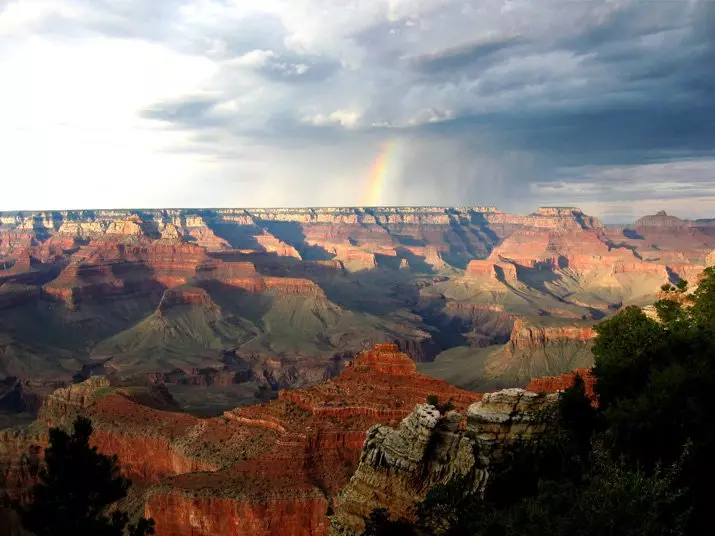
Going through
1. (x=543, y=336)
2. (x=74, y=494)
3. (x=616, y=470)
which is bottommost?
(x=74, y=494)

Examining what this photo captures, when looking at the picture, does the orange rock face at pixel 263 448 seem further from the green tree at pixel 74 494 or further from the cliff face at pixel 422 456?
the cliff face at pixel 422 456

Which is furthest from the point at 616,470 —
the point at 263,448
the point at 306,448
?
the point at 263,448

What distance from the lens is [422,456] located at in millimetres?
25281

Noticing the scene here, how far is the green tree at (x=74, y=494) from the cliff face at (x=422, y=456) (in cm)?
1643

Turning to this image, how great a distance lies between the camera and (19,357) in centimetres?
17575

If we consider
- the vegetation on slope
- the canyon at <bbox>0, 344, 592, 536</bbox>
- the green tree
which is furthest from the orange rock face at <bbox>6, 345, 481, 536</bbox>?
the vegetation on slope

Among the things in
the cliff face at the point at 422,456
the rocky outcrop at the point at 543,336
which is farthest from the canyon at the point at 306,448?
the rocky outcrop at the point at 543,336

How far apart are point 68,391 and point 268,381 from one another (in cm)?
8983

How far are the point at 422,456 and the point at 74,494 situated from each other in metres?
22.9

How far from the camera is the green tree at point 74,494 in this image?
111 ft

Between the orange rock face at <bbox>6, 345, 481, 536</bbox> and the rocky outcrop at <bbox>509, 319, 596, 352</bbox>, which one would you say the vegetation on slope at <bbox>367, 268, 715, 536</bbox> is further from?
the rocky outcrop at <bbox>509, 319, 596, 352</bbox>

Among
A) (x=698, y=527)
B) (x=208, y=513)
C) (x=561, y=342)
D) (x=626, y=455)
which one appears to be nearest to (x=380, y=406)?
(x=208, y=513)

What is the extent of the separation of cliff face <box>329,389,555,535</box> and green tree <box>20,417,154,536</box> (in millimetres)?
16430

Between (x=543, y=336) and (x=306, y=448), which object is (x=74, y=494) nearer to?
(x=306, y=448)
